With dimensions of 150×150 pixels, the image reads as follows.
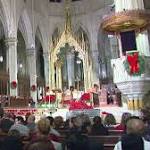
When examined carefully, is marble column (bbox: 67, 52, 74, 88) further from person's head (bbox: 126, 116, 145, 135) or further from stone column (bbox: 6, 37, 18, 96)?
person's head (bbox: 126, 116, 145, 135)

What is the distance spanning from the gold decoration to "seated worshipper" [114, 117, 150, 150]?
32.4ft

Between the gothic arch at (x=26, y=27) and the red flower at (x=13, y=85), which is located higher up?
the gothic arch at (x=26, y=27)

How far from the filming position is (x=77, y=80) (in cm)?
2781

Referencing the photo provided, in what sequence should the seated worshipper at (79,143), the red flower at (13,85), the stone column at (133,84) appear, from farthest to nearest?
the red flower at (13,85)
the stone column at (133,84)
the seated worshipper at (79,143)

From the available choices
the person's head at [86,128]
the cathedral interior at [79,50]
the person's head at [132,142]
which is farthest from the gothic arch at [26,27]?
the person's head at [132,142]

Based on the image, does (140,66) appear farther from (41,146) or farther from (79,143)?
(41,146)

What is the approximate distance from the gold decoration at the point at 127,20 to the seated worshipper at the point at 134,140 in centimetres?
987

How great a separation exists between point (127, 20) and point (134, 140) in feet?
33.5

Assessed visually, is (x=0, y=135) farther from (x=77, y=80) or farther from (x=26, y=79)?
(x=26, y=79)

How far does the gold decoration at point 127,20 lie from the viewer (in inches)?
505

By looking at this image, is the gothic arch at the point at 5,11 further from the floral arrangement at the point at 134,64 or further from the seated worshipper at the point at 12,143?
the seated worshipper at the point at 12,143

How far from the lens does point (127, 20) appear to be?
13.0 metres

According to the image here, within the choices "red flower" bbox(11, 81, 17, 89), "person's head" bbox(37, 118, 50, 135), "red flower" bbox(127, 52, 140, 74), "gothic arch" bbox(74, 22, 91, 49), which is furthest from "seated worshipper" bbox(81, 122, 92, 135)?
"gothic arch" bbox(74, 22, 91, 49)

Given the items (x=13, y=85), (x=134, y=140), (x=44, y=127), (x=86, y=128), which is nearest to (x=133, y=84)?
(x=86, y=128)
